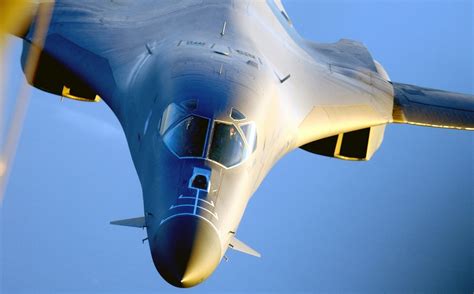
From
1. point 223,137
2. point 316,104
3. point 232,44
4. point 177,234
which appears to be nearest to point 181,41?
point 232,44

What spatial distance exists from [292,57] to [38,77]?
250 inches

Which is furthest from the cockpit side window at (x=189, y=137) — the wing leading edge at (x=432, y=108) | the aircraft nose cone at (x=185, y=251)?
the wing leading edge at (x=432, y=108)

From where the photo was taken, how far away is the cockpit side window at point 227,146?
28.7 ft

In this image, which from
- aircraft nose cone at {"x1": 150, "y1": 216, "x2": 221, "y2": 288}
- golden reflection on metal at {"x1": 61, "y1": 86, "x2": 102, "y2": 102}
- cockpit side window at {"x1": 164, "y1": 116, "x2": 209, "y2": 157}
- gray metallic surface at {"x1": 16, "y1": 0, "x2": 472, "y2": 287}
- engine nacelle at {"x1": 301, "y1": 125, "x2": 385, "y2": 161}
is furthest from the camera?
engine nacelle at {"x1": 301, "y1": 125, "x2": 385, "y2": 161}

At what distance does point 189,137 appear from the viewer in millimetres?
8828

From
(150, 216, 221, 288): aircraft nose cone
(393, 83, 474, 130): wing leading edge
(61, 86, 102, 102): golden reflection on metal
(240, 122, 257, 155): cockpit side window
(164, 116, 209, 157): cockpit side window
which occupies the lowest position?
(150, 216, 221, 288): aircraft nose cone

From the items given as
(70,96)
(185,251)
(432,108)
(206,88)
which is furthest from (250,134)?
(432,108)

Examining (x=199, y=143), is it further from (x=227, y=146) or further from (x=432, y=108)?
(x=432, y=108)

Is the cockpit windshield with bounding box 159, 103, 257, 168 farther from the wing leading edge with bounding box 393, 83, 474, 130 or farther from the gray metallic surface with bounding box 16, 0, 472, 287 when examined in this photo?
the wing leading edge with bounding box 393, 83, 474, 130

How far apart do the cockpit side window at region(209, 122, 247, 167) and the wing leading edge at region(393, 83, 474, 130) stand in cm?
798

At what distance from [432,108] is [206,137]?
9886 mm

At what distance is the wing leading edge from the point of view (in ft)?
53.5

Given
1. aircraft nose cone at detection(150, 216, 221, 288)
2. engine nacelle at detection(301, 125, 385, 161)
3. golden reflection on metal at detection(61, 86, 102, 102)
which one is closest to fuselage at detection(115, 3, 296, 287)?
aircraft nose cone at detection(150, 216, 221, 288)

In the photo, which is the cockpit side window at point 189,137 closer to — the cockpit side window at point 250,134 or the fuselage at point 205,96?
the fuselage at point 205,96
